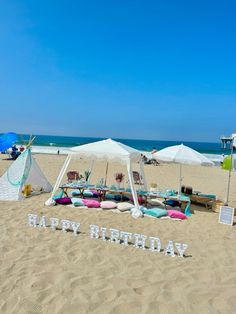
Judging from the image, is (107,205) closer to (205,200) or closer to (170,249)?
(170,249)

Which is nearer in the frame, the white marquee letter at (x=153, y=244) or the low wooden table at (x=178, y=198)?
the white marquee letter at (x=153, y=244)

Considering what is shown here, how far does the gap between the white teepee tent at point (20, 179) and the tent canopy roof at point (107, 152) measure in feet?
7.14

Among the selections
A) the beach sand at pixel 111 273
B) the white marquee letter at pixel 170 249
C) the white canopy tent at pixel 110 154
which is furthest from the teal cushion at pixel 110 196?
the white marquee letter at pixel 170 249

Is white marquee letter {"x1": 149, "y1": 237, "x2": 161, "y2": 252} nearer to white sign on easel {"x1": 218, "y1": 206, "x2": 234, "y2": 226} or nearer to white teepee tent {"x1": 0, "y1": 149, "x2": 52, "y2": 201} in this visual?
white sign on easel {"x1": 218, "y1": 206, "x2": 234, "y2": 226}

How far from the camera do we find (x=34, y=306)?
10.9ft

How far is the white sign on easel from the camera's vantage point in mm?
7332

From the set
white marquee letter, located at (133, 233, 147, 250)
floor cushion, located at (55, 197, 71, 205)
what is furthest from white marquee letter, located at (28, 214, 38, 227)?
white marquee letter, located at (133, 233, 147, 250)

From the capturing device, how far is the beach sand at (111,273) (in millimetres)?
3425

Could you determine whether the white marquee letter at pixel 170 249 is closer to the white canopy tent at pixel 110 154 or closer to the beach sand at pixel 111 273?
the beach sand at pixel 111 273

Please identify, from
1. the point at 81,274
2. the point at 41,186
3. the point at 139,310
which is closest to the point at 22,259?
the point at 81,274

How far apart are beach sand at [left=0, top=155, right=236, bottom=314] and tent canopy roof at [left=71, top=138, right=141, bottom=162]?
2109 mm

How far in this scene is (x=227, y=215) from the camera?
738 cm

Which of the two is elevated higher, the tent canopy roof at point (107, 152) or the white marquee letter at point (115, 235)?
the tent canopy roof at point (107, 152)

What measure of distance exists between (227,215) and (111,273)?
4.47m
